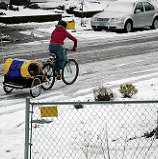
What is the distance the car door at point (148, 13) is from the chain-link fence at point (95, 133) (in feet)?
55.8

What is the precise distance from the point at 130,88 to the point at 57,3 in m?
27.9

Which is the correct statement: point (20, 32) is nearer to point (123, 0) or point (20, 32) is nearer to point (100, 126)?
point (123, 0)

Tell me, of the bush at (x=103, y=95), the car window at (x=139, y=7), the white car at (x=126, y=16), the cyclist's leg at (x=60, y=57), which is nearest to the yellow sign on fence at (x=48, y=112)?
the bush at (x=103, y=95)

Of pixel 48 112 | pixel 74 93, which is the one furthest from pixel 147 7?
pixel 48 112

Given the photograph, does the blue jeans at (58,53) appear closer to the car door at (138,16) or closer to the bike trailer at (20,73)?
the bike trailer at (20,73)

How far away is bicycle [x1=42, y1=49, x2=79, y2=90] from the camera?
12.4m

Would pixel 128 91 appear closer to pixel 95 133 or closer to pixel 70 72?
pixel 70 72

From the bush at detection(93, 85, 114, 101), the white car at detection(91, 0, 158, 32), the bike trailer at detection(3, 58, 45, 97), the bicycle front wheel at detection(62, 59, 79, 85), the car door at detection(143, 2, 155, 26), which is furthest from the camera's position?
the car door at detection(143, 2, 155, 26)

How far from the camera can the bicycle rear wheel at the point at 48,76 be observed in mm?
12344

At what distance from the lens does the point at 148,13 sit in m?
26.4

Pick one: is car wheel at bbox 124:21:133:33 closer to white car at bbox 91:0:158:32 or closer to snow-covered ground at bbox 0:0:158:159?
white car at bbox 91:0:158:32

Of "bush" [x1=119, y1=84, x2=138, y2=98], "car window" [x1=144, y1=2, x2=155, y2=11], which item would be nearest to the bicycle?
"bush" [x1=119, y1=84, x2=138, y2=98]

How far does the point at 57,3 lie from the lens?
38.1 m

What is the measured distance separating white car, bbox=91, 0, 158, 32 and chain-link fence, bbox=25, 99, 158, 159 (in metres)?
15.4
